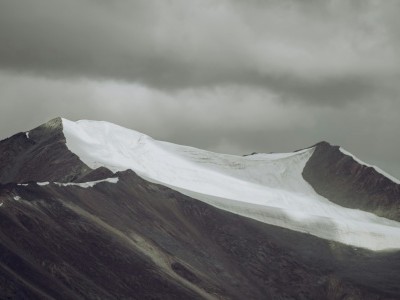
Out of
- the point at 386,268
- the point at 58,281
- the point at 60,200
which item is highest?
the point at 386,268

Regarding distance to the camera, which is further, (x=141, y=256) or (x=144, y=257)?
(x=144, y=257)

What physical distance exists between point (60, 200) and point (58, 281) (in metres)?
30.7

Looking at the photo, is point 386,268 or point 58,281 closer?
point 58,281

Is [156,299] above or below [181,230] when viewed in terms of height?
below

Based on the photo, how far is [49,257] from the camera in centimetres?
14375

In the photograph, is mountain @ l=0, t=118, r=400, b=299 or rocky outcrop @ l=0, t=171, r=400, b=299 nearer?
mountain @ l=0, t=118, r=400, b=299

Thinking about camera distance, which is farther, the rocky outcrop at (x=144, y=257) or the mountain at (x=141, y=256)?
the rocky outcrop at (x=144, y=257)

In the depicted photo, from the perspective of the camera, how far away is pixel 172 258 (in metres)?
169

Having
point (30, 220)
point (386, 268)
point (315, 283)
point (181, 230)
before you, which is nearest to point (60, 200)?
point (30, 220)

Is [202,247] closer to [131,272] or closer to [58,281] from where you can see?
[131,272]

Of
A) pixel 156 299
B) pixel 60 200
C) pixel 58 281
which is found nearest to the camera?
pixel 58 281

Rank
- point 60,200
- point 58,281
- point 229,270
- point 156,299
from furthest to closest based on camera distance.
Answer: point 229,270 < point 60,200 < point 156,299 < point 58,281

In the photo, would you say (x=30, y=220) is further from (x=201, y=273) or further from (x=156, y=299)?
(x=201, y=273)

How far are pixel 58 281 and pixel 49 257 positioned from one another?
253 inches
